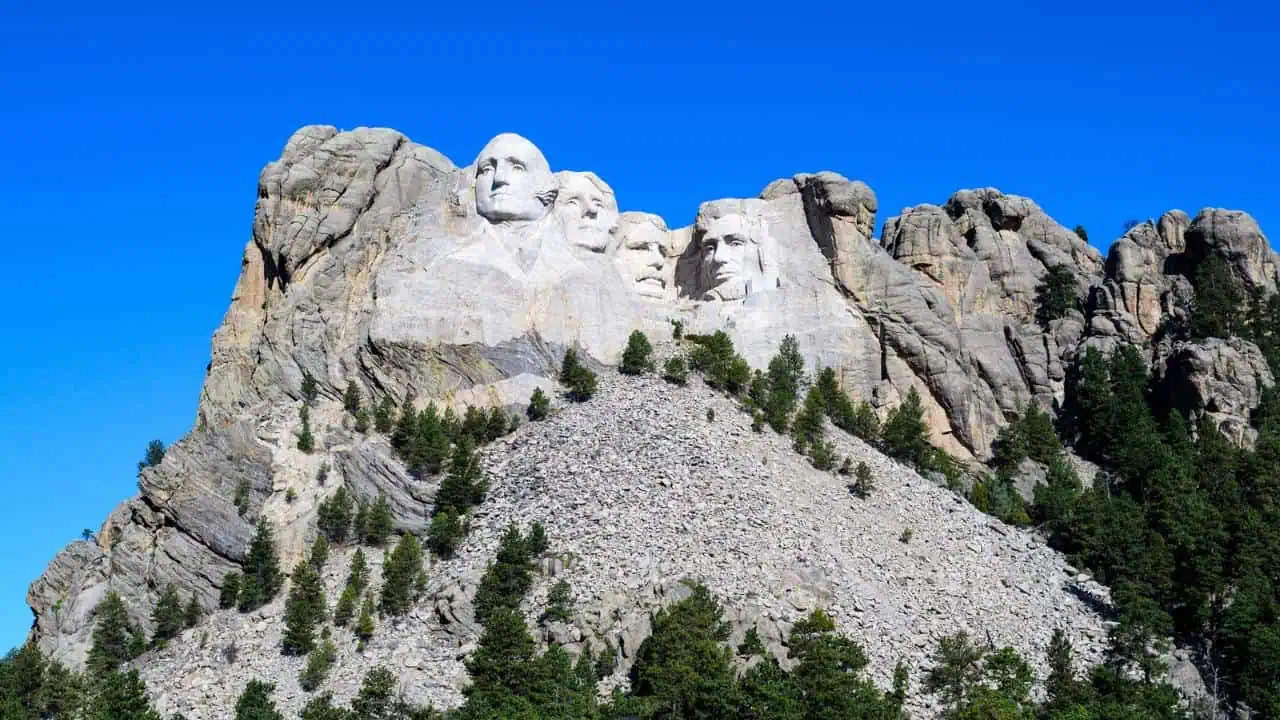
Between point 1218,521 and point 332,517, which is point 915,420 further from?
point 332,517

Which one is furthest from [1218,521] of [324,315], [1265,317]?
[324,315]

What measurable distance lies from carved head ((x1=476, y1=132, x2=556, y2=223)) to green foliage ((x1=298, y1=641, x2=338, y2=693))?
2594cm

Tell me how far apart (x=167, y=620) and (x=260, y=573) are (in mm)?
3963

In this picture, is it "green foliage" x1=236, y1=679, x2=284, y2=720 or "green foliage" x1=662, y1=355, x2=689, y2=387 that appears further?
"green foliage" x1=662, y1=355, x2=689, y2=387

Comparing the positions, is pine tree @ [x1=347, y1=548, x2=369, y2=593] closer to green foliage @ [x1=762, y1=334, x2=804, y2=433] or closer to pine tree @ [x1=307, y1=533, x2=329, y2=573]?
pine tree @ [x1=307, y1=533, x2=329, y2=573]

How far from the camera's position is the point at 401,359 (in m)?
94.2

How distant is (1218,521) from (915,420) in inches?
572

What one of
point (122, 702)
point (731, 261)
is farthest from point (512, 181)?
point (122, 702)

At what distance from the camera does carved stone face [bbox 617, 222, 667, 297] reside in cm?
10375

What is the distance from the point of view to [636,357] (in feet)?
316

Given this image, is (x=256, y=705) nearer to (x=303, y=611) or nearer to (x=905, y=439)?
(x=303, y=611)

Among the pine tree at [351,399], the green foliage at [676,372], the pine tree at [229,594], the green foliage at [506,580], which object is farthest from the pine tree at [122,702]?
the green foliage at [676,372]

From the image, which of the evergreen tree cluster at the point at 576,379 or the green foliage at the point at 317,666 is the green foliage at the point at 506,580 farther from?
the evergreen tree cluster at the point at 576,379

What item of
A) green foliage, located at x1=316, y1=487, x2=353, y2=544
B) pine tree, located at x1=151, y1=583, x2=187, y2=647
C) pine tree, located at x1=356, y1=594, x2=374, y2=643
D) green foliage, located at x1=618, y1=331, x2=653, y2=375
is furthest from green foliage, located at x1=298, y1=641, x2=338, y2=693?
green foliage, located at x1=618, y1=331, x2=653, y2=375
